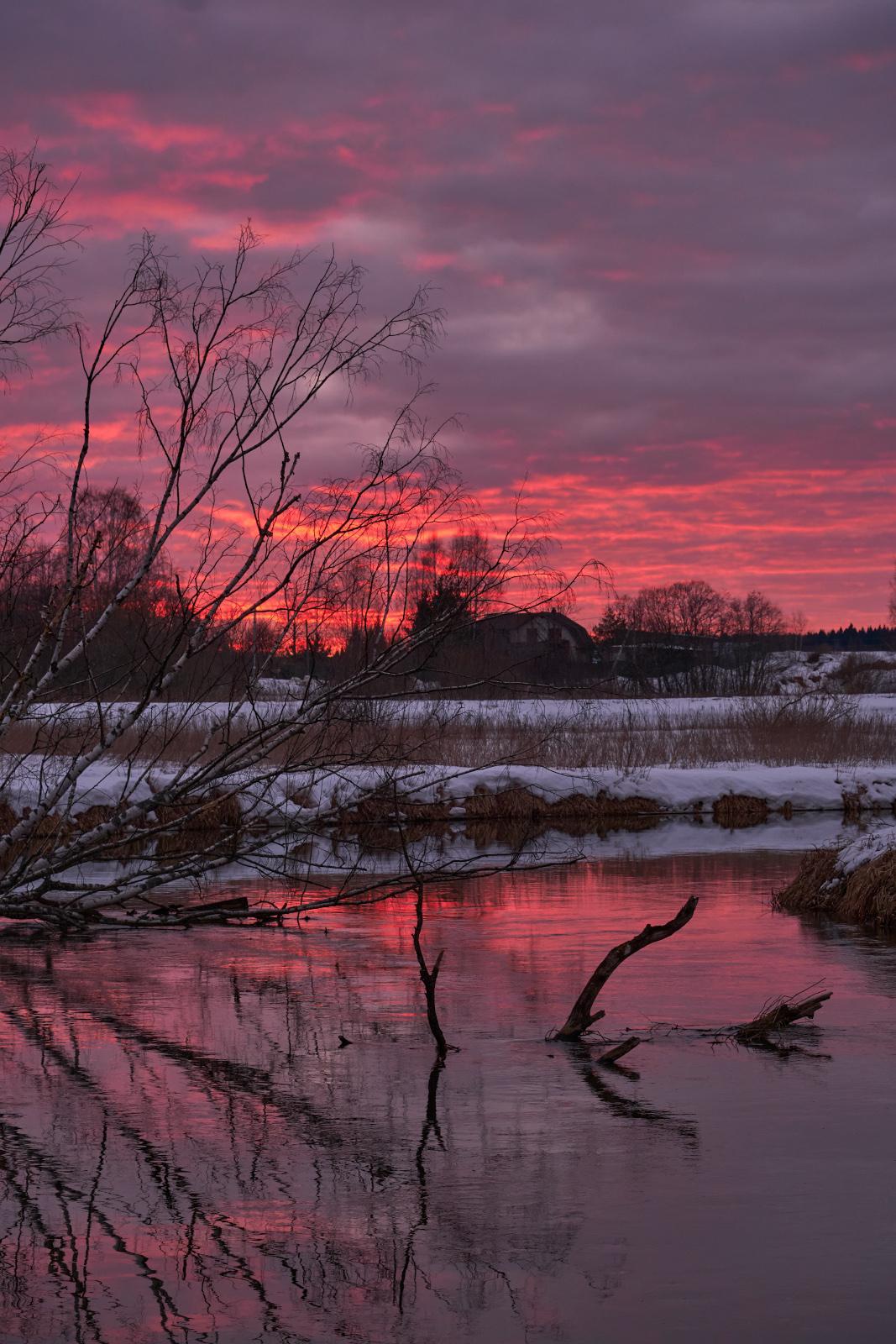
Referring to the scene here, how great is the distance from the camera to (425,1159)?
21.9 feet

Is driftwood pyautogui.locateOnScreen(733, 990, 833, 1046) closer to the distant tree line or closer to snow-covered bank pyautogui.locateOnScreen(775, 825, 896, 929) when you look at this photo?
snow-covered bank pyautogui.locateOnScreen(775, 825, 896, 929)

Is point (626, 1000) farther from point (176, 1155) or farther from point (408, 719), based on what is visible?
point (408, 719)

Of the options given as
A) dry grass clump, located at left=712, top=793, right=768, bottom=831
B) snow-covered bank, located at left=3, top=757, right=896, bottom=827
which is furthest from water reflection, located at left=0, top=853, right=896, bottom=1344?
dry grass clump, located at left=712, top=793, right=768, bottom=831

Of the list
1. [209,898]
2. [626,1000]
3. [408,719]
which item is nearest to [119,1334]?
[626,1000]

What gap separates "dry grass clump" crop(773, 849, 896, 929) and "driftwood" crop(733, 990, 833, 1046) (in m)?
5.07

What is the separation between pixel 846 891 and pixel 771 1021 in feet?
20.4

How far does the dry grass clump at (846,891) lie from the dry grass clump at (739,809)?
11004 mm

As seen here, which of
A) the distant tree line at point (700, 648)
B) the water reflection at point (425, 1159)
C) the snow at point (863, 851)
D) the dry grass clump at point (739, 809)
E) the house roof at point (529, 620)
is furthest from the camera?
the distant tree line at point (700, 648)

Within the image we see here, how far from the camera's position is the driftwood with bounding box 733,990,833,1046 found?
9.01 metres

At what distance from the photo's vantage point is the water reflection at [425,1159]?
5.02 m

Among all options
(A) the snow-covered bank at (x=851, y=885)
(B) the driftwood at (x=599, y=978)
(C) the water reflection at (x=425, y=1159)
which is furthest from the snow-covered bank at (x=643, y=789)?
(B) the driftwood at (x=599, y=978)

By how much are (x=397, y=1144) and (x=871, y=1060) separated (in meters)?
3.04

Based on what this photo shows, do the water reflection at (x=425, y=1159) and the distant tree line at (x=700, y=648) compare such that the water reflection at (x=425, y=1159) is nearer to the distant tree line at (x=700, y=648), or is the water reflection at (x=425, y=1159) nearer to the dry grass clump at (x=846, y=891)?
the dry grass clump at (x=846, y=891)

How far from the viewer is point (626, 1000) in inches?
406
